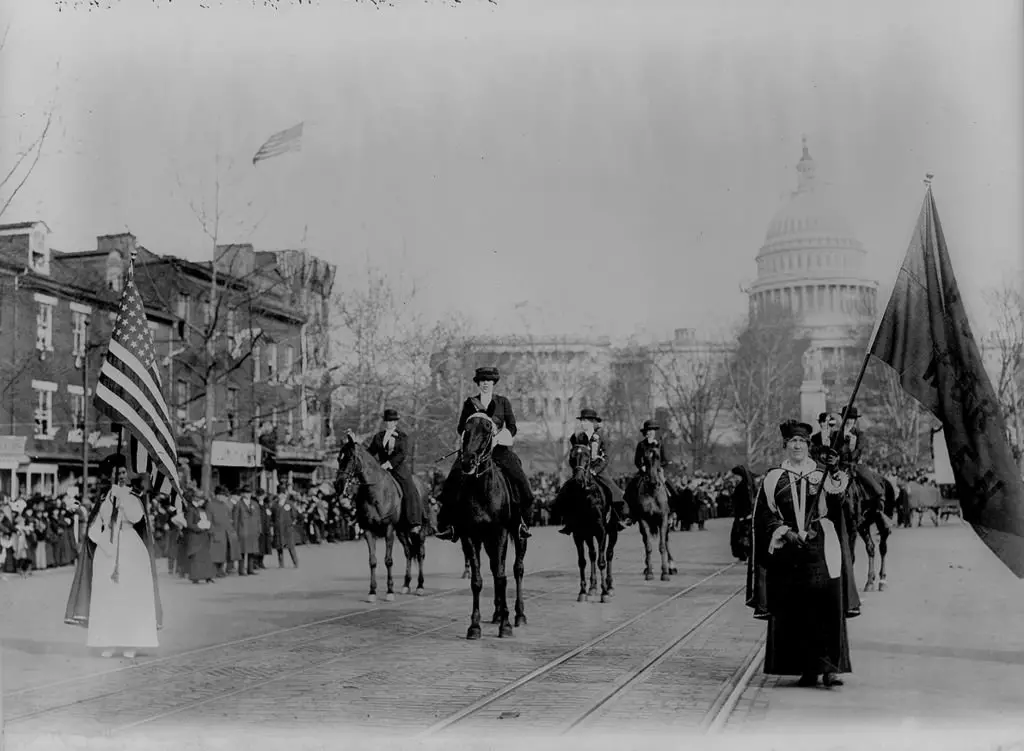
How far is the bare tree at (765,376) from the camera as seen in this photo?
52.2 metres

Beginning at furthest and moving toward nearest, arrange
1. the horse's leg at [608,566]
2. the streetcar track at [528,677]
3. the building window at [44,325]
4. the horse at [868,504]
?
the building window at [44,325]
the horse's leg at [608,566]
the horse at [868,504]
the streetcar track at [528,677]

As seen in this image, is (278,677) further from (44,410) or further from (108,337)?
(108,337)

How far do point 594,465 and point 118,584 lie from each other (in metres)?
7.50

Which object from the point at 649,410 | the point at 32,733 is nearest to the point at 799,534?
the point at 32,733

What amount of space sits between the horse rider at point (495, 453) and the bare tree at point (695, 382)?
122 ft

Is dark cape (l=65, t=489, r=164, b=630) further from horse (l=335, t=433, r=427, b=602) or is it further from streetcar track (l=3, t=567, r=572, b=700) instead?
horse (l=335, t=433, r=427, b=602)

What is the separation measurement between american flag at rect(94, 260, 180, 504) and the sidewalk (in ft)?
19.8

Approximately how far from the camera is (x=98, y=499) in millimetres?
13000

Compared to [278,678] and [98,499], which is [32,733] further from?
[98,499]

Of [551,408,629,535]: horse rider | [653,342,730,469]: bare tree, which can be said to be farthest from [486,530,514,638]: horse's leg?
[653,342,730,469]: bare tree

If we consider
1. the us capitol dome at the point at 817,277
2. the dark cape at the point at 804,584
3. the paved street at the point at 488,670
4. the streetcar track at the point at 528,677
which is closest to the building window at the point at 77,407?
the paved street at the point at 488,670

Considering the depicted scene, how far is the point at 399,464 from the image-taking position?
18906mm

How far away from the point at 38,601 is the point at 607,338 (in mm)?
34127

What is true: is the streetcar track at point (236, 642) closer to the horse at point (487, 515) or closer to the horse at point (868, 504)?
the horse at point (487, 515)
